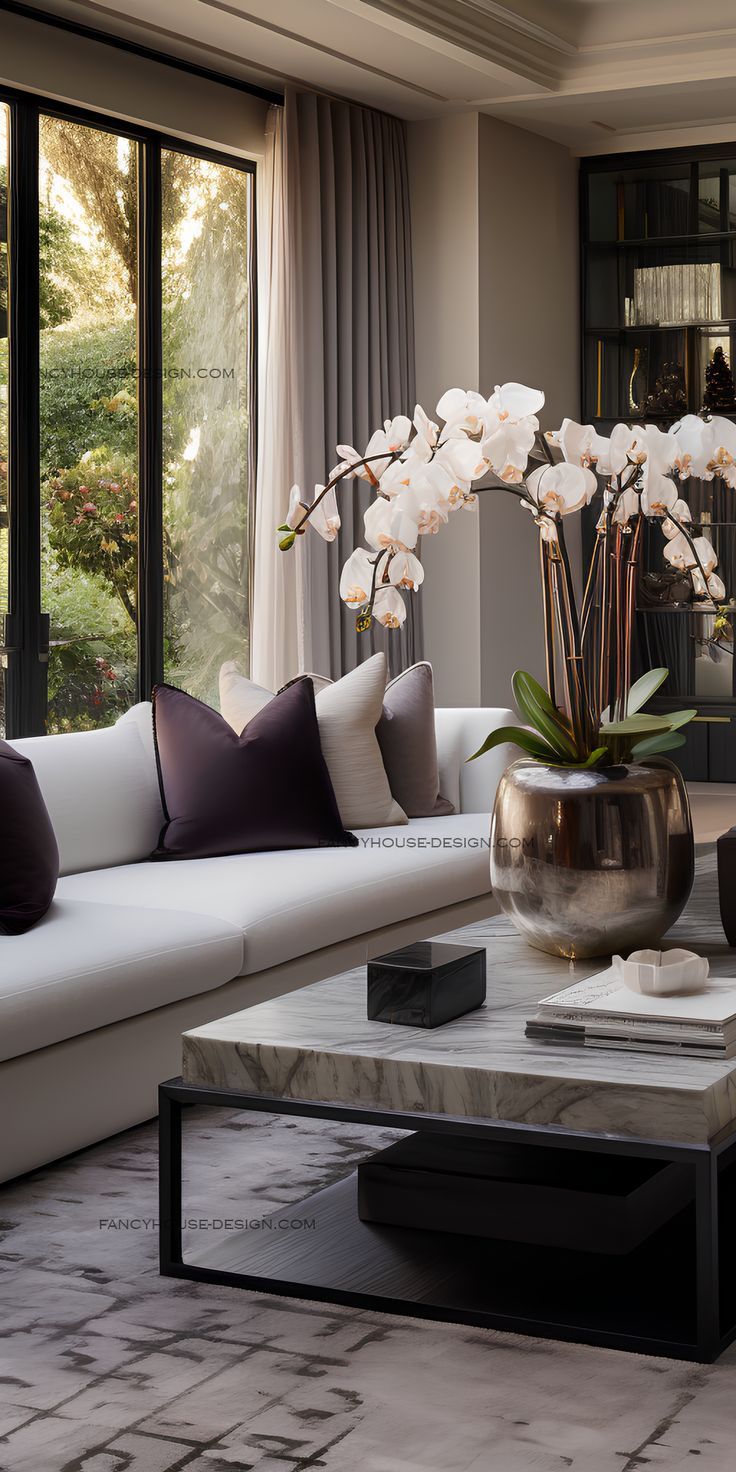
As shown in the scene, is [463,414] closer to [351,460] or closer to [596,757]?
[351,460]

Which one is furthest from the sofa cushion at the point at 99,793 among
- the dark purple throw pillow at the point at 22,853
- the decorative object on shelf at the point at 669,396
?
the decorative object on shelf at the point at 669,396

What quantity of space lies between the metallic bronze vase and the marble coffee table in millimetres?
80

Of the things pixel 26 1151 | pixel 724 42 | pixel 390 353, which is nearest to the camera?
pixel 26 1151

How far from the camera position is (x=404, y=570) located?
219cm

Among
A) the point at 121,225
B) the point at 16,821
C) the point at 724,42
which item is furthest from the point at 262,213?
the point at 16,821

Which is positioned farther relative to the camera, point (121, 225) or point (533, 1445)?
point (121, 225)

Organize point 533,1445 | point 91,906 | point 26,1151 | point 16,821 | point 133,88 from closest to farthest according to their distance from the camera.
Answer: point 533,1445 < point 26,1151 < point 16,821 < point 91,906 < point 133,88

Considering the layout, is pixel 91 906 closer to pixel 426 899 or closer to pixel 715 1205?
pixel 426 899

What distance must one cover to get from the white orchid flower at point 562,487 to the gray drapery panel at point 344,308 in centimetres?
387

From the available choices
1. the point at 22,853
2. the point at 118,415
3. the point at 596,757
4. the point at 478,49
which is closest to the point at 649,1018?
the point at 596,757

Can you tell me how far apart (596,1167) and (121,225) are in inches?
166

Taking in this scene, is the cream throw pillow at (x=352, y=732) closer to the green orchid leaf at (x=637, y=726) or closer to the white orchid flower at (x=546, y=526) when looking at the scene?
the green orchid leaf at (x=637, y=726)

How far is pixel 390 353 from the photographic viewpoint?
21.3ft

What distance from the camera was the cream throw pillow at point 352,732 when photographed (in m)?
4.00
